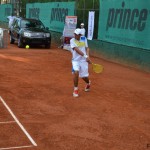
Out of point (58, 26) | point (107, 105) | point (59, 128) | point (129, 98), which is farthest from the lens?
point (58, 26)

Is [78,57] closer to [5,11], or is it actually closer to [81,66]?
[81,66]

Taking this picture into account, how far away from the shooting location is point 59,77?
45.3ft

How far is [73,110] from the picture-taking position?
9.16 metres

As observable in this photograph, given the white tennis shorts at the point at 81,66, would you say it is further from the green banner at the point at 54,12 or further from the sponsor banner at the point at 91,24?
the green banner at the point at 54,12

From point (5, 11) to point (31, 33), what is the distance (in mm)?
22823

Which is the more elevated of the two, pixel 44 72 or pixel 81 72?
pixel 81 72

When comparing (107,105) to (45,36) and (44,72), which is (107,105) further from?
(45,36)

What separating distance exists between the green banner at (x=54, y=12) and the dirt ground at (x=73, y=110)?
11.2 metres

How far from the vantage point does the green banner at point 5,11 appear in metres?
42.5

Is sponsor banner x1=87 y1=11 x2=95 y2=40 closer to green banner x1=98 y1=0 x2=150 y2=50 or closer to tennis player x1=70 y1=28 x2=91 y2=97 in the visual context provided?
green banner x1=98 y1=0 x2=150 y2=50

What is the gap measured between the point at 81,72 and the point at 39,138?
403 centimetres

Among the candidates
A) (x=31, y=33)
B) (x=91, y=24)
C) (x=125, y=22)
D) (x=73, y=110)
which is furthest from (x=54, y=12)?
(x=73, y=110)

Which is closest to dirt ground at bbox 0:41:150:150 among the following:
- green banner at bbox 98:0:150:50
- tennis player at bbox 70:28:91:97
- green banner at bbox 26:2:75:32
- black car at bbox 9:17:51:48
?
tennis player at bbox 70:28:91:97

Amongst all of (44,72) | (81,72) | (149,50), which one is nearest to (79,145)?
(81,72)
